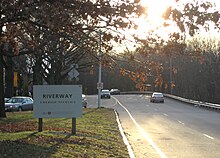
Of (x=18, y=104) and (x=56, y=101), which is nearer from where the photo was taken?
(x=56, y=101)

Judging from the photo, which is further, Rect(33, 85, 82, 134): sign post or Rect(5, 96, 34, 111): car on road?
Rect(5, 96, 34, 111): car on road

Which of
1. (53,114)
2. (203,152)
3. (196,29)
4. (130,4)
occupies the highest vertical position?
(130,4)

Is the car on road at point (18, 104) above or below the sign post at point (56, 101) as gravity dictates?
below

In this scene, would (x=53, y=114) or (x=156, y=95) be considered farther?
(x=156, y=95)

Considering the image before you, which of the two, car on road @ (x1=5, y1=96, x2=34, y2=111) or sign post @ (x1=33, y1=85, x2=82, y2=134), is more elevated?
sign post @ (x1=33, y1=85, x2=82, y2=134)

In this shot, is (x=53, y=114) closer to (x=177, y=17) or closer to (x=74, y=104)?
(x=74, y=104)

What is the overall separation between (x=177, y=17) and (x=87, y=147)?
204 inches

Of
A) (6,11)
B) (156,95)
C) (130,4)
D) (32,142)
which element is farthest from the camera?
(156,95)

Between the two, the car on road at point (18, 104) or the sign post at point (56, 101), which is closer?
the sign post at point (56, 101)

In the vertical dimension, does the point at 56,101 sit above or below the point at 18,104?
above

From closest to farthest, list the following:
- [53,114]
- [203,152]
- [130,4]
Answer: [130,4] < [203,152] < [53,114]

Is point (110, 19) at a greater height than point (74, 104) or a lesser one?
greater

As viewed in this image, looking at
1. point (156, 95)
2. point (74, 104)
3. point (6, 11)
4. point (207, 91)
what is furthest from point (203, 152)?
point (207, 91)

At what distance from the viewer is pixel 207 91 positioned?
3068 inches
